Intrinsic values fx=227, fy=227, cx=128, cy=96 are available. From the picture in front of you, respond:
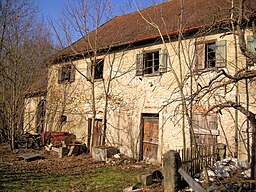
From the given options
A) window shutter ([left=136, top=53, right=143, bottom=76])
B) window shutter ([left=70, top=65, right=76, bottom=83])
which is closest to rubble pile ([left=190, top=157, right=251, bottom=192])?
window shutter ([left=136, top=53, right=143, bottom=76])

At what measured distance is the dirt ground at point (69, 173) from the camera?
6.46 m

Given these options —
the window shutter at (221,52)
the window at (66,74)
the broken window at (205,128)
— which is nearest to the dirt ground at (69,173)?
the broken window at (205,128)

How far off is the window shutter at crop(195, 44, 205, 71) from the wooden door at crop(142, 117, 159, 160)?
2.83m

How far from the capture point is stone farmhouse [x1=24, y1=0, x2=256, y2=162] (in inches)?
304

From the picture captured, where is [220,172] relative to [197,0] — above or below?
below

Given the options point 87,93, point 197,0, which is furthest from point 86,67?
point 197,0

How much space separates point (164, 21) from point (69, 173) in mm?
7679

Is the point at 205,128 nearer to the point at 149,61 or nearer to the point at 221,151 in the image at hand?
the point at 221,151

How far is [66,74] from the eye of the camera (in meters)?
14.7

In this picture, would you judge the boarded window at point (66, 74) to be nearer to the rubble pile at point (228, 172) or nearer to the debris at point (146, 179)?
the debris at point (146, 179)

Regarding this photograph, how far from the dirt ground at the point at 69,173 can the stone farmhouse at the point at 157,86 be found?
4.91 feet

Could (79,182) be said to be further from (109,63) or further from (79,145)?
(109,63)

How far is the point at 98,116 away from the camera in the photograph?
12.1 m

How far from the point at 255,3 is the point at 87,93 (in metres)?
8.97
